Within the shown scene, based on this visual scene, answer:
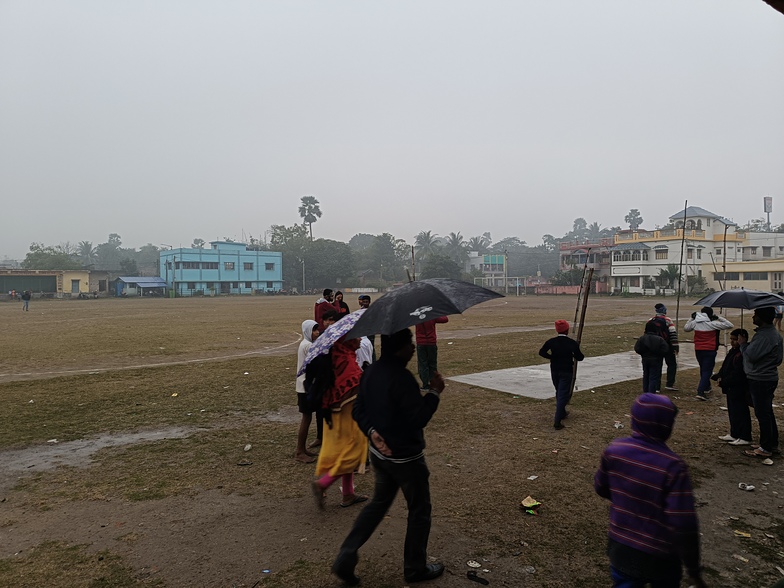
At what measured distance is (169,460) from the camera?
6707 millimetres

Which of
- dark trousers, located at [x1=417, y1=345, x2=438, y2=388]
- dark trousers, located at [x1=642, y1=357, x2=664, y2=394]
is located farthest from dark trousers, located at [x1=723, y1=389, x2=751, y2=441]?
dark trousers, located at [x1=417, y1=345, x2=438, y2=388]

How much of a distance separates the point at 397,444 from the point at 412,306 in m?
0.91

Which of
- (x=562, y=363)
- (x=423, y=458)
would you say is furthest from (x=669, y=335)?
(x=423, y=458)

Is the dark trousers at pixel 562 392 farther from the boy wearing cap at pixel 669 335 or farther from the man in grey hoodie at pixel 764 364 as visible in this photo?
the boy wearing cap at pixel 669 335

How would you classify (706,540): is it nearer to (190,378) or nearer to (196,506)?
(196,506)

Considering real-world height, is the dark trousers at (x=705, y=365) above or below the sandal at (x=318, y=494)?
above

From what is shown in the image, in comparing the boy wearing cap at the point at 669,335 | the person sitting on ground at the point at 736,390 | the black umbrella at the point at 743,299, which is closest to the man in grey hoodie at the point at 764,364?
the person sitting on ground at the point at 736,390

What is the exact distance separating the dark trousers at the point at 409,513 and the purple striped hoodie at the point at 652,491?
123 centimetres

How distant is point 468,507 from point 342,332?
2.01 m

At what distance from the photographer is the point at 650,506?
2.85 m

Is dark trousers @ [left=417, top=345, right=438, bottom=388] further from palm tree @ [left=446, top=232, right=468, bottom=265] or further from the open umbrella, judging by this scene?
palm tree @ [left=446, top=232, right=468, bottom=265]

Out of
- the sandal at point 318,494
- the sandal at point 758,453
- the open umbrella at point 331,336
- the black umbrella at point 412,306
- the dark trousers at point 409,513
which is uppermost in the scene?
the black umbrella at point 412,306

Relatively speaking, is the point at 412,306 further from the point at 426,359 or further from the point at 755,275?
the point at 755,275

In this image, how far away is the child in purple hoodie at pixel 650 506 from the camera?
273 centimetres
